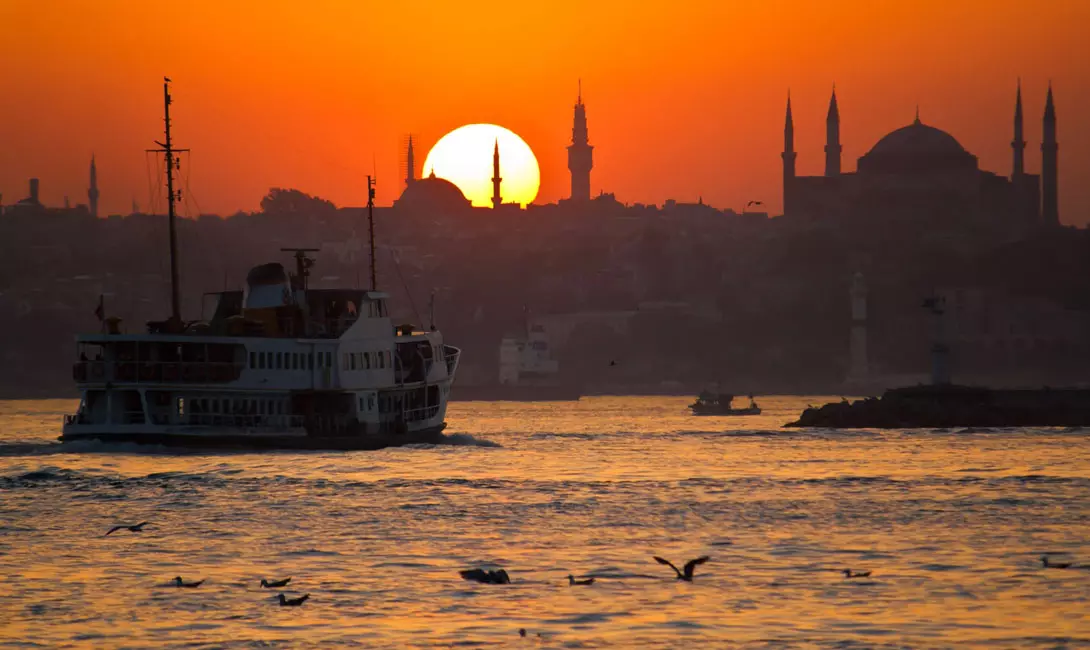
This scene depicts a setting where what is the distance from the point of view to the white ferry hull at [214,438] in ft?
186

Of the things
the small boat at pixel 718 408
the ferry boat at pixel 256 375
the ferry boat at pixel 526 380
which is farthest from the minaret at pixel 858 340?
the ferry boat at pixel 256 375

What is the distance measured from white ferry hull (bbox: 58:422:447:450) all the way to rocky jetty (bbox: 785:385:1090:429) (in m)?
35.1

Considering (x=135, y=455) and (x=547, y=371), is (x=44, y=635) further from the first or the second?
(x=547, y=371)

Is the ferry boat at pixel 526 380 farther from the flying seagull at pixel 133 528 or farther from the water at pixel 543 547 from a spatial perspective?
the flying seagull at pixel 133 528

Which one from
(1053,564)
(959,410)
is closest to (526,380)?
(959,410)

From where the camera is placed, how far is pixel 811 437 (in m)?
79.4

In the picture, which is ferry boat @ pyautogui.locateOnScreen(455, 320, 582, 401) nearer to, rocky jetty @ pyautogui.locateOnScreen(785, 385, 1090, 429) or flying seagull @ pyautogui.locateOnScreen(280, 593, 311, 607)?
rocky jetty @ pyautogui.locateOnScreen(785, 385, 1090, 429)

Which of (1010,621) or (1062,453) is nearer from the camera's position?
(1010,621)

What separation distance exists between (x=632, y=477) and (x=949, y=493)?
10.0 metres

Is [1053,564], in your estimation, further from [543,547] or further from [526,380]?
[526,380]

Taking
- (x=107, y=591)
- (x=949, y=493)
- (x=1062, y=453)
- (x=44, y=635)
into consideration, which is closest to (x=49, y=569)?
(x=107, y=591)

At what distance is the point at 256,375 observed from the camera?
5725 cm

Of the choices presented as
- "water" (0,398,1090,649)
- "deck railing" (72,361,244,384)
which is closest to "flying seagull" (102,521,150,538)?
"water" (0,398,1090,649)

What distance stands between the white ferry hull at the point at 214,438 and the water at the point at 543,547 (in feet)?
1.63
